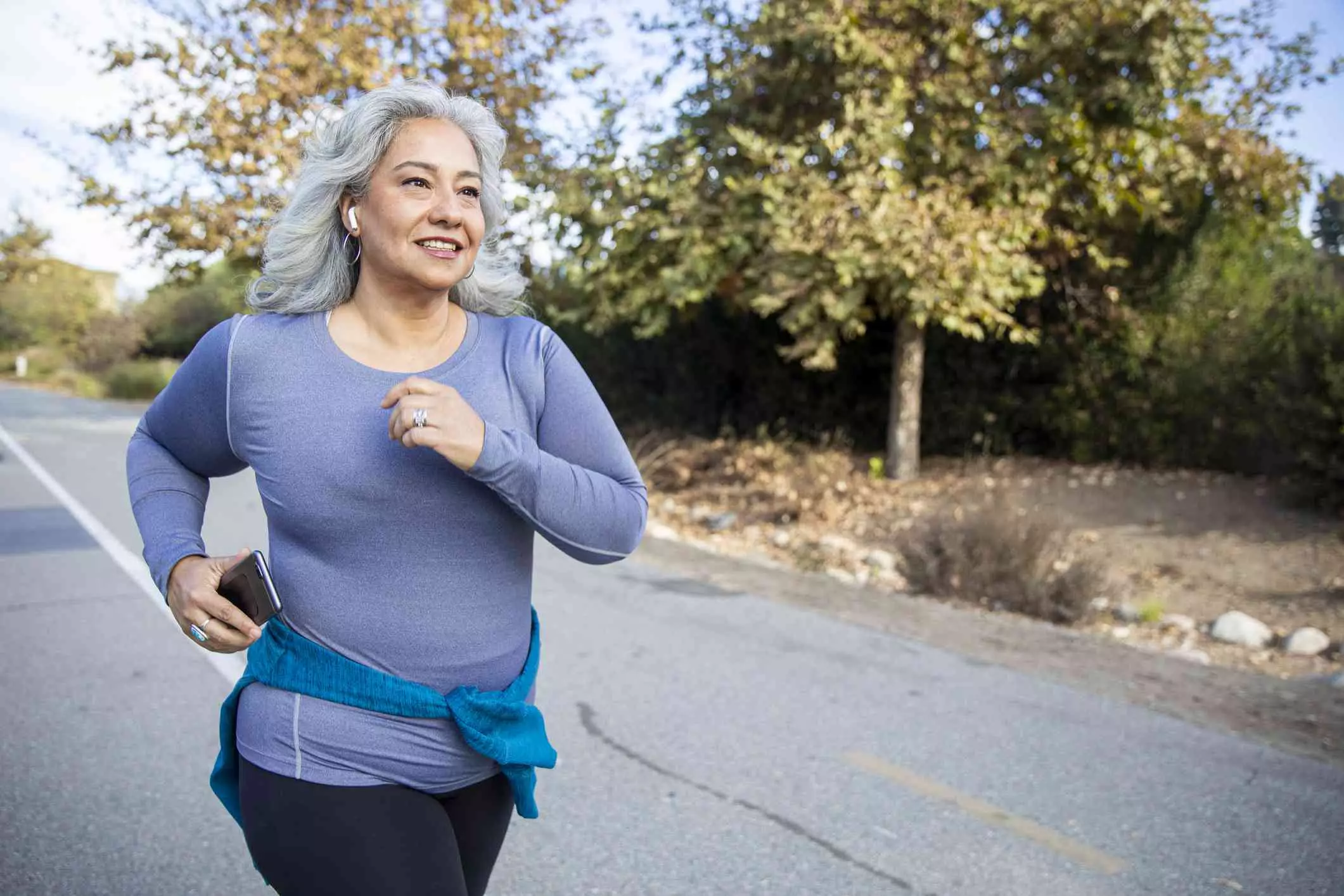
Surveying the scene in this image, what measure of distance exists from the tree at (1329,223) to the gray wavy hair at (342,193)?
12.4m

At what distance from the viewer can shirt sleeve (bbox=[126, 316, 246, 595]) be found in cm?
197

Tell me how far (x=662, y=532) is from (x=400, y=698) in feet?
30.2

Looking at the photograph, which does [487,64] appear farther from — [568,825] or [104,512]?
[568,825]

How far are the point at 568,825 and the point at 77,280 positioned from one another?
199 feet

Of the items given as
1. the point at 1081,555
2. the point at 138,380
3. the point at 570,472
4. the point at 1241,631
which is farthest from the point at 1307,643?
the point at 138,380

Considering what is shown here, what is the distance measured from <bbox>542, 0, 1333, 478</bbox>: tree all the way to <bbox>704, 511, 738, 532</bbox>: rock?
6.05 feet

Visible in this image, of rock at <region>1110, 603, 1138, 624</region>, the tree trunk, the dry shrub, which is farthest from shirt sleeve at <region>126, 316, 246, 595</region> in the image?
the tree trunk

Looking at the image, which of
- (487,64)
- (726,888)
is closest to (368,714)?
(726,888)

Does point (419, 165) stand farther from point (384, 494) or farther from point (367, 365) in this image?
point (384, 494)

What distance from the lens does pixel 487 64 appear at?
17.4m

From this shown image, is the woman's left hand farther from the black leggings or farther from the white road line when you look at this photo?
the white road line

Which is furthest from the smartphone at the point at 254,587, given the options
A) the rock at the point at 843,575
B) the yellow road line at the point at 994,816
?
the rock at the point at 843,575

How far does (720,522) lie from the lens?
1160cm

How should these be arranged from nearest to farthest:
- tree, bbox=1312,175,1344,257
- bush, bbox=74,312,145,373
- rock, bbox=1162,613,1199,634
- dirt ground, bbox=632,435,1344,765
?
1. dirt ground, bbox=632,435,1344,765
2. rock, bbox=1162,613,1199,634
3. tree, bbox=1312,175,1344,257
4. bush, bbox=74,312,145,373
